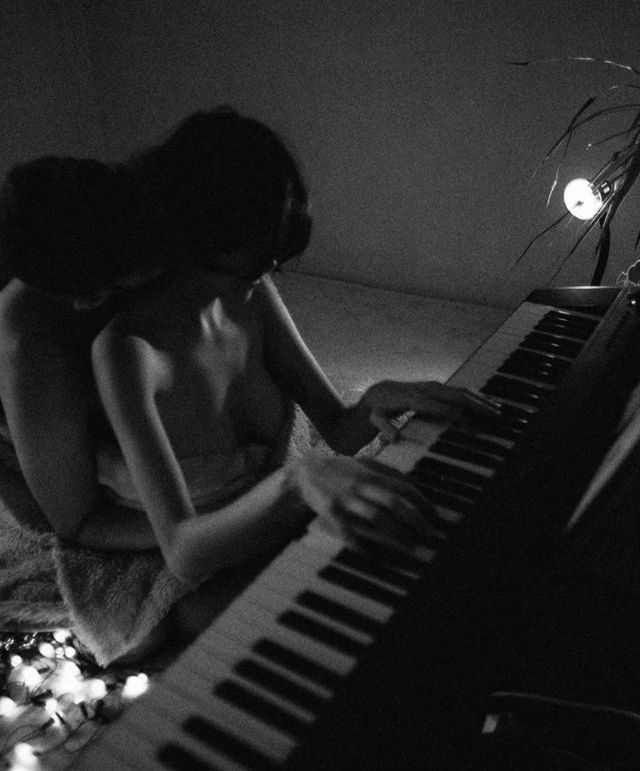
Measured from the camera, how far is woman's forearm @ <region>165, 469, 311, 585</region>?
0.85 metres

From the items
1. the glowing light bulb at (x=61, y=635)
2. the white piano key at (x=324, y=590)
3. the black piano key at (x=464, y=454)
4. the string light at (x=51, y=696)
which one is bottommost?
the string light at (x=51, y=696)

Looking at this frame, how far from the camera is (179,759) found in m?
0.57

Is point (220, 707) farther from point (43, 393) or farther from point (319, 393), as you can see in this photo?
point (319, 393)

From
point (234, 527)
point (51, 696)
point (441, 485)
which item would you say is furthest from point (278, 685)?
point (51, 696)

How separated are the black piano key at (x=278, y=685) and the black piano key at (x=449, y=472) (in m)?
0.42

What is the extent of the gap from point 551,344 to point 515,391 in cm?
28

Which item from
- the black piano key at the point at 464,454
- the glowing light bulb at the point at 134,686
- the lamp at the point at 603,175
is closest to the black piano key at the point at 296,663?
the black piano key at the point at 464,454

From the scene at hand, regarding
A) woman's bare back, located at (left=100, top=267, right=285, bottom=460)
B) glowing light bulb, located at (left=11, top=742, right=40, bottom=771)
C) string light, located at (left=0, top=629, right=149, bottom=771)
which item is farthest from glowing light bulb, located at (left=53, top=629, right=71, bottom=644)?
woman's bare back, located at (left=100, top=267, right=285, bottom=460)

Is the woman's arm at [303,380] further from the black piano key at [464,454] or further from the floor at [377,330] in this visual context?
the floor at [377,330]

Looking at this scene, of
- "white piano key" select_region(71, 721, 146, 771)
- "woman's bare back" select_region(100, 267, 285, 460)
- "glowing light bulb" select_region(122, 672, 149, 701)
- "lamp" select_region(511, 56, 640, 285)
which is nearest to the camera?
"white piano key" select_region(71, 721, 146, 771)

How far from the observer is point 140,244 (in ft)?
3.69

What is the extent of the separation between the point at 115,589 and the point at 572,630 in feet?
3.15

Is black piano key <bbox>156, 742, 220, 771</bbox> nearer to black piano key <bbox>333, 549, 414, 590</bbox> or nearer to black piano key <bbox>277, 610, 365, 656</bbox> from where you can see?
black piano key <bbox>277, 610, 365, 656</bbox>

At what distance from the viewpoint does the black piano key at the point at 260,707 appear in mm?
595
